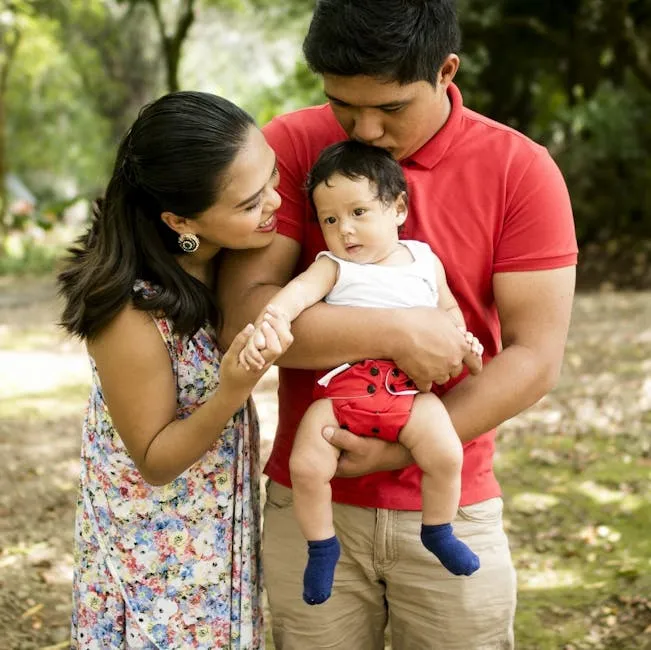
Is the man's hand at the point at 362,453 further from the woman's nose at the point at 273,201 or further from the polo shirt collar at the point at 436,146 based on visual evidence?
the polo shirt collar at the point at 436,146

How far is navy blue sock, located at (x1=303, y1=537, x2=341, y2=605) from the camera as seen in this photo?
2412 mm

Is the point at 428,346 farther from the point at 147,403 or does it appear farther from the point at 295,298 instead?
the point at 147,403

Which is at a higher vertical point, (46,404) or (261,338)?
(261,338)

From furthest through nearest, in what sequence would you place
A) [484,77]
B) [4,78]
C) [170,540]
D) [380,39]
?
[4,78]
[484,77]
[170,540]
[380,39]

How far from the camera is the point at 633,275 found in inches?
471

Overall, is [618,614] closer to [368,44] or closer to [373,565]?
[373,565]

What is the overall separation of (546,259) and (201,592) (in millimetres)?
1243

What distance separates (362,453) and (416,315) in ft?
1.15

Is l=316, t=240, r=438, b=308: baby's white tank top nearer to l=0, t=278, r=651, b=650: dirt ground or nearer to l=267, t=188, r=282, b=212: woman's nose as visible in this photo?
→ l=267, t=188, r=282, b=212: woman's nose

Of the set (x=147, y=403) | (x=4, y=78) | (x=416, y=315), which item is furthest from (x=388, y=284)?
(x=4, y=78)

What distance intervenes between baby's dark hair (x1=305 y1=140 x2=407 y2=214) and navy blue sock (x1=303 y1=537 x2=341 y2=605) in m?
0.85

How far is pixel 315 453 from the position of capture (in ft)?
7.77

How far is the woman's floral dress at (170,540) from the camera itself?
259cm

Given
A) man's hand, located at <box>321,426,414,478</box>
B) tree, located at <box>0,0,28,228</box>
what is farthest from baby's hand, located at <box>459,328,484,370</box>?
tree, located at <box>0,0,28,228</box>
